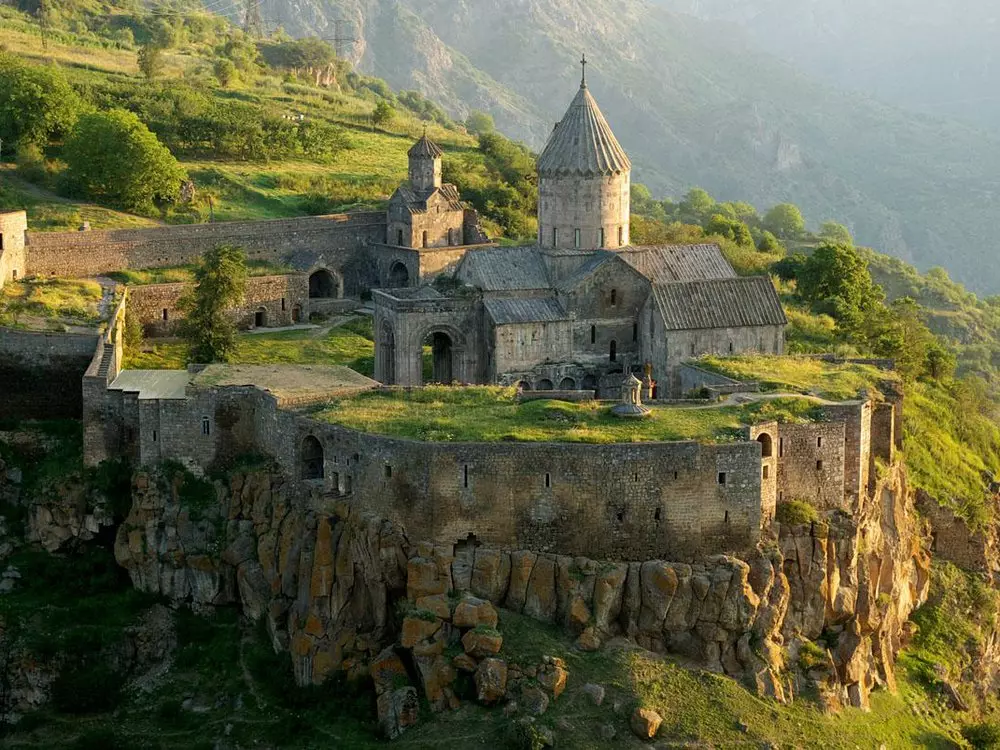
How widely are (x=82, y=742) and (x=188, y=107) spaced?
39149mm

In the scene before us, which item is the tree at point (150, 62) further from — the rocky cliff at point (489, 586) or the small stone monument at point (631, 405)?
the small stone monument at point (631, 405)

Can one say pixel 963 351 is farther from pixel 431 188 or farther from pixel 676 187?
pixel 676 187

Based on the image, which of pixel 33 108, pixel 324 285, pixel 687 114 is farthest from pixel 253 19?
pixel 324 285

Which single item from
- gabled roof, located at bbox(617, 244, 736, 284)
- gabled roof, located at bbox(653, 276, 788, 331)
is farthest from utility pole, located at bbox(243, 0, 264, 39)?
gabled roof, located at bbox(653, 276, 788, 331)

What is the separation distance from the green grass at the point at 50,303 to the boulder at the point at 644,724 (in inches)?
852

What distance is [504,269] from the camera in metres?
49.8

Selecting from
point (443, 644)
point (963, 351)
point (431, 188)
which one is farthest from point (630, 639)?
point (963, 351)

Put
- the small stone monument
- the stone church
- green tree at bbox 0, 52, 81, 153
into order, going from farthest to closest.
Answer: green tree at bbox 0, 52, 81, 153 → the stone church → the small stone monument

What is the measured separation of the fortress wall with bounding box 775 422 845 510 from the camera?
38312mm

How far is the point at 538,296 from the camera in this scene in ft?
161

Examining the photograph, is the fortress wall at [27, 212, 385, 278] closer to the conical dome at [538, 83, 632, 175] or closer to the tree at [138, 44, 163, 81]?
the conical dome at [538, 83, 632, 175]

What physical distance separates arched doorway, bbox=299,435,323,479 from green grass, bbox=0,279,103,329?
37.6 feet

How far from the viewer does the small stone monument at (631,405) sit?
3794 cm

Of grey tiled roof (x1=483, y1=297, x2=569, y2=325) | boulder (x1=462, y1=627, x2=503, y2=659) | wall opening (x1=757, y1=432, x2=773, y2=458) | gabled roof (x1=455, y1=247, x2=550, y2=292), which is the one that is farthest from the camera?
gabled roof (x1=455, y1=247, x2=550, y2=292)
